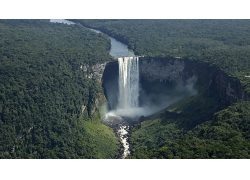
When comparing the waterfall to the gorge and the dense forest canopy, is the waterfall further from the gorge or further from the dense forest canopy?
the dense forest canopy

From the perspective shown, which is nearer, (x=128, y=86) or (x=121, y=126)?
(x=121, y=126)

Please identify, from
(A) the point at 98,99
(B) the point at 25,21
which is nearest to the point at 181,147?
(A) the point at 98,99

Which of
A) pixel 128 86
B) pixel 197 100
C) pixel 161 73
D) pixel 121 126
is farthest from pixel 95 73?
pixel 197 100

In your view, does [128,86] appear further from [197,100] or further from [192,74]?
[197,100]

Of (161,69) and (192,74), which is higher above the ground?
(192,74)

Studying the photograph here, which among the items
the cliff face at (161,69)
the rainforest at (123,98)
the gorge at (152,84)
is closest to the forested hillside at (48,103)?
the rainforest at (123,98)

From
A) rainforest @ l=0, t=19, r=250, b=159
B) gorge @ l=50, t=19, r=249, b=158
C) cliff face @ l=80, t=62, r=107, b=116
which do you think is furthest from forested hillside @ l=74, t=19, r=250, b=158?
cliff face @ l=80, t=62, r=107, b=116
